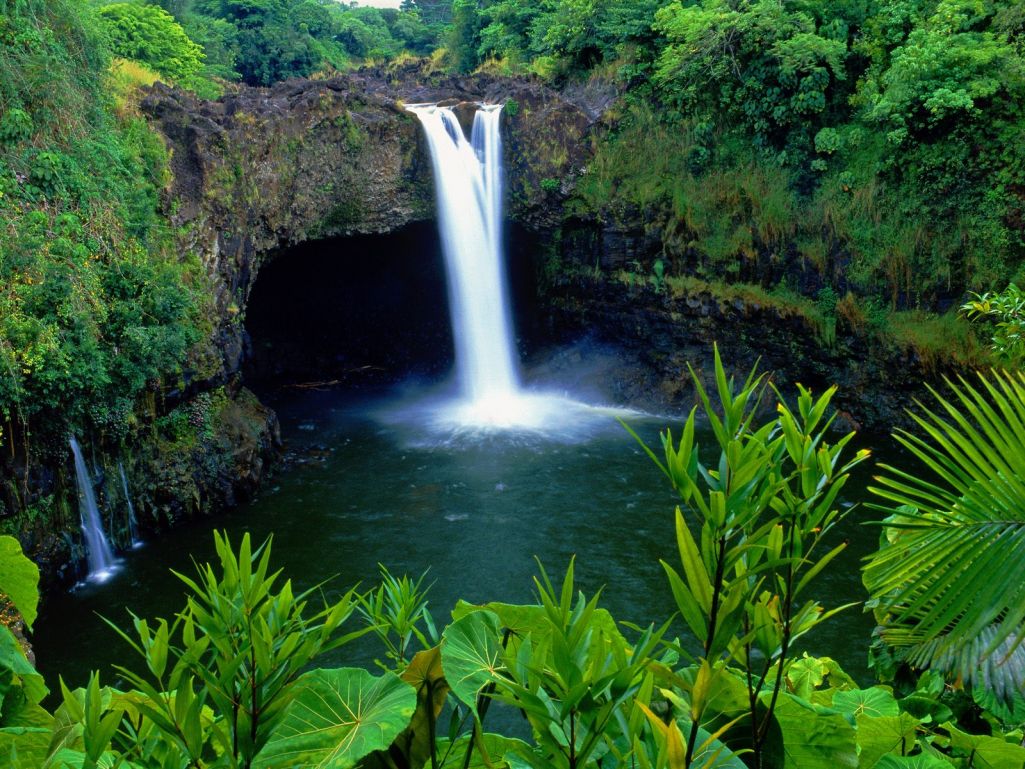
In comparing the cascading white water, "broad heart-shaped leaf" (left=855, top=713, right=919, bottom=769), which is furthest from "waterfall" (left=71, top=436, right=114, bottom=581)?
"broad heart-shaped leaf" (left=855, top=713, right=919, bottom=769)

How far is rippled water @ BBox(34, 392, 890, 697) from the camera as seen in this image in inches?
340

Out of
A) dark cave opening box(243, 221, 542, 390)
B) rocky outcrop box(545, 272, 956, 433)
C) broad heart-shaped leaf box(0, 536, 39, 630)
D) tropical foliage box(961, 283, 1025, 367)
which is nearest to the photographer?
broad heart-shaped leaf box(0, 536, 39, 630)

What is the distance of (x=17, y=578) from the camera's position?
1.92 m

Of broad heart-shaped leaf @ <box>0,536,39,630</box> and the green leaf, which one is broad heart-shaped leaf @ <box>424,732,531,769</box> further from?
broad heart-shaped leaf @ <box>0,536,39,630</box>

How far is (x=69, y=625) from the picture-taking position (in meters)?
8.53

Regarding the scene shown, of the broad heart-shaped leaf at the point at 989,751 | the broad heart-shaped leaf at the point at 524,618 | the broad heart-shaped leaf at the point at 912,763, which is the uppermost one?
the broad heart-shaped leaf at the point at 524,618

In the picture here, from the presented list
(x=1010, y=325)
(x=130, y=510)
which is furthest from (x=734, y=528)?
(x=130, y=510)

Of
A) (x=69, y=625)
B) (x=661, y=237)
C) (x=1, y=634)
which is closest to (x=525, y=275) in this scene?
(x=661, y=237)

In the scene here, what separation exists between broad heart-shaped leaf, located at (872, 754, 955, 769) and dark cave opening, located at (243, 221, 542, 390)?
1600 cm

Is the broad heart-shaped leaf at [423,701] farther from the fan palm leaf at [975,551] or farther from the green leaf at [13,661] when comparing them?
the fan palm leaf at [975,551]

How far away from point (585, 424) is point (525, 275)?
4.63 m

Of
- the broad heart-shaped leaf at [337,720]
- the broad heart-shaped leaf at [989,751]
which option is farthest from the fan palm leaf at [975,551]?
the broad heart-shaped leaf at [337,720]

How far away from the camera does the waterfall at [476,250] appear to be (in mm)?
16141

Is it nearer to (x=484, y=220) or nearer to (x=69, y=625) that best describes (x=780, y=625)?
(x=69, y=625)
